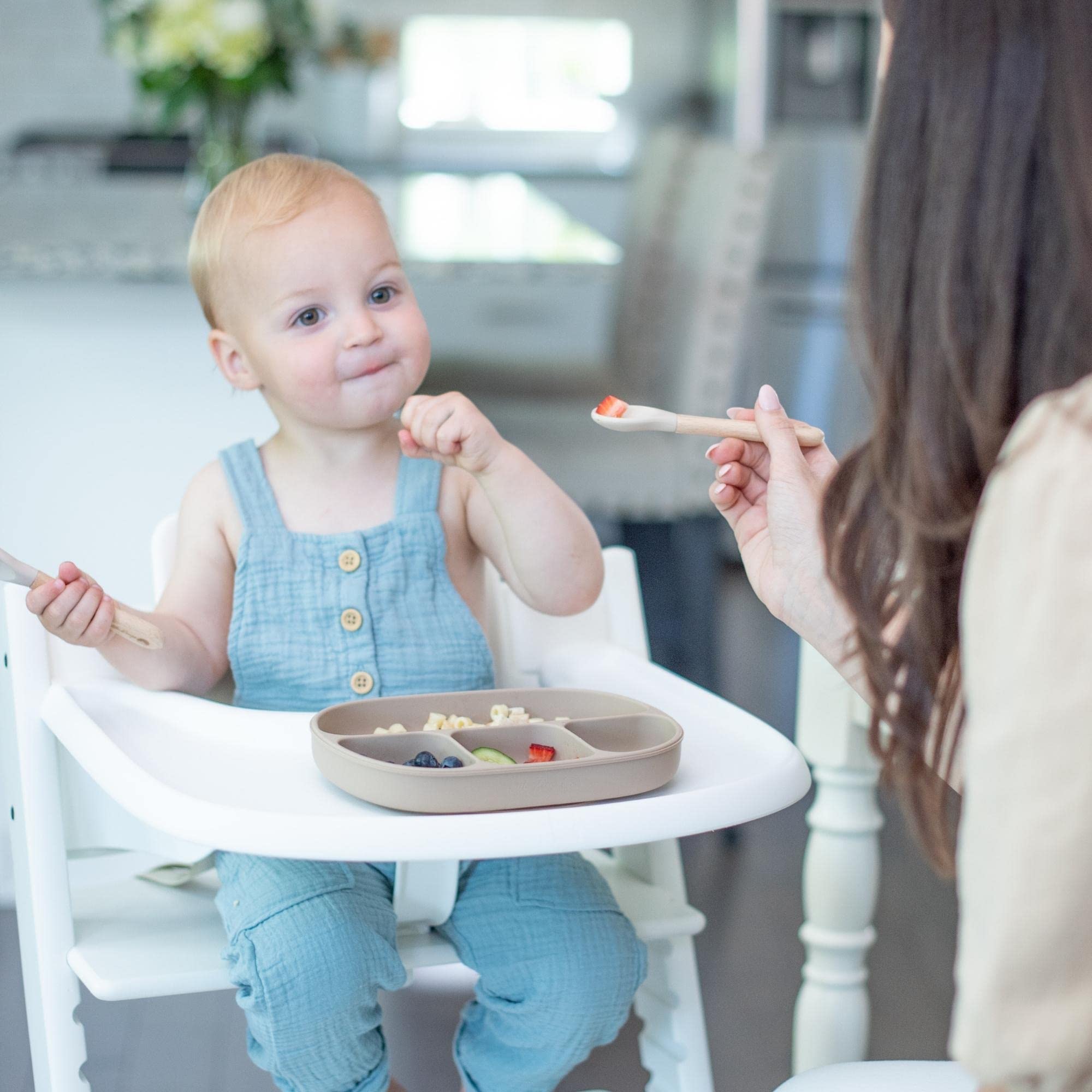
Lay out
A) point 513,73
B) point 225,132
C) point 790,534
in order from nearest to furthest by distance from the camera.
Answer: point 790,534 → point 225,132 → point 513,73

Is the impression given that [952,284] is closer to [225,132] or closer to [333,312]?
[333,312]

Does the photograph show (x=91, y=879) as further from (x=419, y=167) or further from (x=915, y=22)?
(x=419, y=167)

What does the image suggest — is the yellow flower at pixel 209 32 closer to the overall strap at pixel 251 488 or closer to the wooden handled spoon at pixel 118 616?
the overall strap at pixel 251 488

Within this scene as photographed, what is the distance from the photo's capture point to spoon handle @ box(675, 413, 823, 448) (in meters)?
0.91

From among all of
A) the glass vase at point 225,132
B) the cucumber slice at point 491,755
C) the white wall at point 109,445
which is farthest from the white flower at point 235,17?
the cucumber slice at point 491,755

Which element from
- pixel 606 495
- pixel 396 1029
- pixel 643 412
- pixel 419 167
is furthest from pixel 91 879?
pixel 419 167

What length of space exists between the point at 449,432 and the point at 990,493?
0.53 meters

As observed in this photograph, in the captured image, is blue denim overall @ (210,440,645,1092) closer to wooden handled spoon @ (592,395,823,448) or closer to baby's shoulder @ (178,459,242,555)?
baby's shoulder @ (178,459,242,555)

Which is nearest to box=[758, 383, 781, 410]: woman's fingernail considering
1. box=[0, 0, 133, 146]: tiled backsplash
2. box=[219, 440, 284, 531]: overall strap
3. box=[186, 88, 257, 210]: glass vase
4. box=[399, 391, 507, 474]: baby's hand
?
box=[399, 391, 507, 474]: baby's hand

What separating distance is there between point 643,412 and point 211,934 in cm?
49

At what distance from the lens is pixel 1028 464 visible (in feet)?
1.79

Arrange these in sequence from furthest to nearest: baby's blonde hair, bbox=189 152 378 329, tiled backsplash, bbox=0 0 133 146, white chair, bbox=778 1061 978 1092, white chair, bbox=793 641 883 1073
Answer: tiled backsplash, bbox=0 0 133 146 → white chair, bbox=793 641 883 1073 → baby's blonde hair, bbox=189 152 378 329 → white chair, bbox=778 1061 978 1092

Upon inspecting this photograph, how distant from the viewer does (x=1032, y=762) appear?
54cm

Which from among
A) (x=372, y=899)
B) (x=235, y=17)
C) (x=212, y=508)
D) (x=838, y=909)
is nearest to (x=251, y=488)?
(x=212, y=508)
